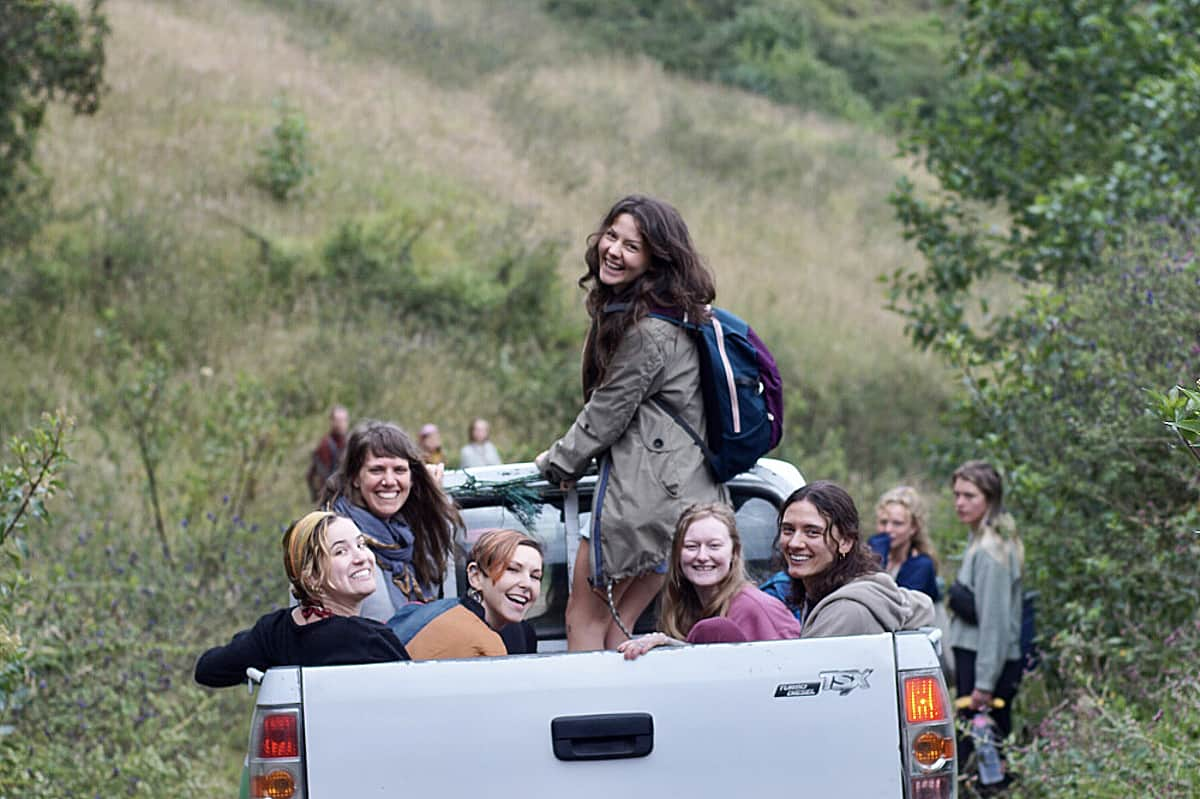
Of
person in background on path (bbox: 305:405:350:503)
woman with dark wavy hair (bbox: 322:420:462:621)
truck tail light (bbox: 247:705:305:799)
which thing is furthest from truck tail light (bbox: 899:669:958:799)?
person in background on path (bbox: 305:405:350:503)

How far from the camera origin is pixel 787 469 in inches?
236

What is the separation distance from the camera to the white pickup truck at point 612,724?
3.79 meters

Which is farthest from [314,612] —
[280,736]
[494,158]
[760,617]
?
[494,158]

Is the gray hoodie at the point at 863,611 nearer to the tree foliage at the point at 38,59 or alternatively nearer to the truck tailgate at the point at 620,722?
the truck tailgate at the point at 620,722

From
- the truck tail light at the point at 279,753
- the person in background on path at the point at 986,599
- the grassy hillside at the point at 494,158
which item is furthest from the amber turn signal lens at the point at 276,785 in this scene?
the grassy hillside at the point at 494,158

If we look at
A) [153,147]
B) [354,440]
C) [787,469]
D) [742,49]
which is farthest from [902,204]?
[742,49]

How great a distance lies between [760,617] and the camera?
4660mm

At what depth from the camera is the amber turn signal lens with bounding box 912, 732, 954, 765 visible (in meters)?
3.88

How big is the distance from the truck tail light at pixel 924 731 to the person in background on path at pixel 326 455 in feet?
38.9

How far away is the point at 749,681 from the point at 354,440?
2.13 meters

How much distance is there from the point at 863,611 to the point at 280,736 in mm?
1654

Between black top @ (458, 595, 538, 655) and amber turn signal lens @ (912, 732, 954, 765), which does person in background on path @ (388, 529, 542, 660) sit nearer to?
black top @ (458, 595, 538, 655)

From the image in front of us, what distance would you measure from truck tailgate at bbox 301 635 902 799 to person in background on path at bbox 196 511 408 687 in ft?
1.44

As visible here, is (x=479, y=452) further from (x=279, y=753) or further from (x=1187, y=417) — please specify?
(x=1187, y=417)
